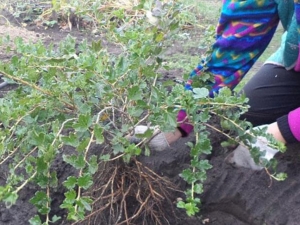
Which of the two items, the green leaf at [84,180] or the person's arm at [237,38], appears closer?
the green leaf at [84,180]

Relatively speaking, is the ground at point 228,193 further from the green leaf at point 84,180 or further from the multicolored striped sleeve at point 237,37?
the green leaf at point 84,180

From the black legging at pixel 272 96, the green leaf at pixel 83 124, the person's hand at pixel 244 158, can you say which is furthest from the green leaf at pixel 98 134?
the black legging at pixel 272 96

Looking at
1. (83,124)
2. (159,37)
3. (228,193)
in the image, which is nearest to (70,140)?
(83,124)

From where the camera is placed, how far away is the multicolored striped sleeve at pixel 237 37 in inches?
75.5

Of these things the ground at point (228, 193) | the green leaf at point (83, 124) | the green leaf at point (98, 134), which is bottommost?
the ground at point (228, 193)

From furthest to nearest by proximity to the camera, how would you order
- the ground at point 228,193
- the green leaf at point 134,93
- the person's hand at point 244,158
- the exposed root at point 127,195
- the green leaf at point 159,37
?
1. the person's hand at point 244,158
2. the ground at point 228,193
3. the exposed root at point 127,195
4. the green leaf at point 159,37
5. the green leaf at point 134,93

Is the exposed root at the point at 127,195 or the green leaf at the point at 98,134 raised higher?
the green leaf at the point at 98,134

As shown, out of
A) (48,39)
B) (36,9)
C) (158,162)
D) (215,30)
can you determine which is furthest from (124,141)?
(36,9)

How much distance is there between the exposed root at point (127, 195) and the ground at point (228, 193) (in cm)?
9

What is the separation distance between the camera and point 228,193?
6.55 ft

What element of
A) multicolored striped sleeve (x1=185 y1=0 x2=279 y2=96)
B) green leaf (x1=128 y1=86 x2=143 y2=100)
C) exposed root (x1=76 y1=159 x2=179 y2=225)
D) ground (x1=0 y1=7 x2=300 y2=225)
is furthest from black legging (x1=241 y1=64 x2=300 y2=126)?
green leaf (x1=128 y1=86 x2=143 y2=100)

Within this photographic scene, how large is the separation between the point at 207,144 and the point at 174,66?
5.22ft

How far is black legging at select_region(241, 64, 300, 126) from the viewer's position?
2367 mm

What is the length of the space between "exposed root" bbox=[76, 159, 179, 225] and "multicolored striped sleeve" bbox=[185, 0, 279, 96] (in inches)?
14.6
